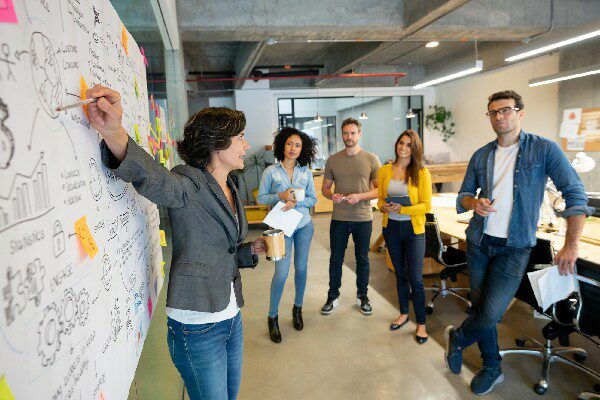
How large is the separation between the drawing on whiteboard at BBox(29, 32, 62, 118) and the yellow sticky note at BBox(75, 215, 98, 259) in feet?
0.72

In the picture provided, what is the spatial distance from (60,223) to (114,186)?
37 centimetres

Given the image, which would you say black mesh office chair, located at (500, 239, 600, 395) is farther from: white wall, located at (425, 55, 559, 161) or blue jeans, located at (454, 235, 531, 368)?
white wall, located at (425, 55, 559, 161)

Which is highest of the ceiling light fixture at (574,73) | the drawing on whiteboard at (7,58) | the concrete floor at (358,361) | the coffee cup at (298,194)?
the ceiling light fixture at (574,73)

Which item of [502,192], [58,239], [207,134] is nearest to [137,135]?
[207,134]

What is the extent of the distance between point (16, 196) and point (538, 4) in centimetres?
679

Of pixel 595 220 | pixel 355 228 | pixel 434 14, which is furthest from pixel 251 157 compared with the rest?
pixel 595 220

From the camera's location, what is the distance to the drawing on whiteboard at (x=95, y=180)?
0.83 m

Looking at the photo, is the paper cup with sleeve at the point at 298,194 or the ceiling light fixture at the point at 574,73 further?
the ceiling light fixture at the point at 574,73

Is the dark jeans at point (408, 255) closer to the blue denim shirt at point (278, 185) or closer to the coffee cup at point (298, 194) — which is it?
the blue denim shirt at point (278, 185)

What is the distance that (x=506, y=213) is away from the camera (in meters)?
2.09

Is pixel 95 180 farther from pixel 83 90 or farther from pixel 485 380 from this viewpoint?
pixel 485 380

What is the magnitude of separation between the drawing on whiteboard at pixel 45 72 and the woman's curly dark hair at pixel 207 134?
0.62m

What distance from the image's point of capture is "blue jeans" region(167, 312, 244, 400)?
128cm

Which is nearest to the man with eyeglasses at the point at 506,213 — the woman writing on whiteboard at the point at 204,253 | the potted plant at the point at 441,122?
the woman writing on whiteboard at the point at 204,253
